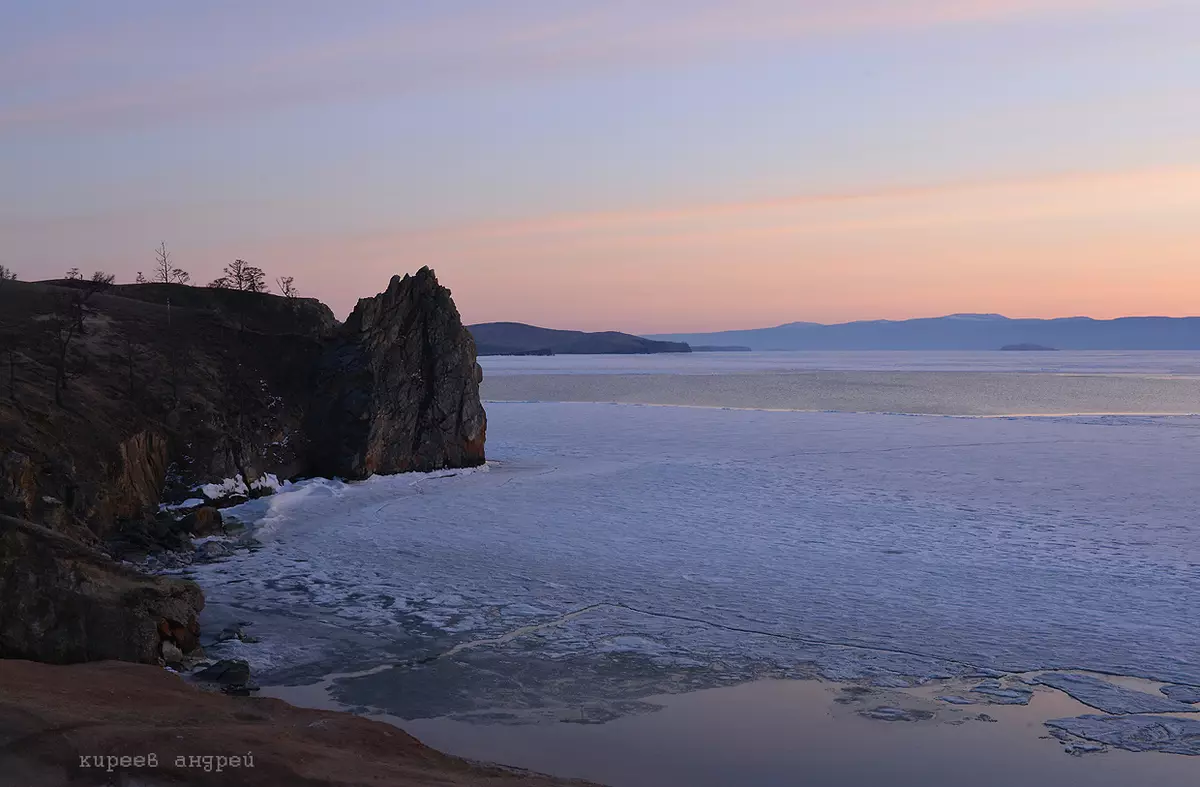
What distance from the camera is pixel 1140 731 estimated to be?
Result: 341 inches

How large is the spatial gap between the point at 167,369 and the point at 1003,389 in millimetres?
62739

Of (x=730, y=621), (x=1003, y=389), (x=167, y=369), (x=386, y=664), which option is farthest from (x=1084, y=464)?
(x=1003, y=389)

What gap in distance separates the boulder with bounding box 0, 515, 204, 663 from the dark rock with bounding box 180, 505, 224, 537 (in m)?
7.60

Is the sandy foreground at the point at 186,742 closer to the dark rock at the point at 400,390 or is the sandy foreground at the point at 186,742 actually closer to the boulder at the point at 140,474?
the boulder at the point at 140,474

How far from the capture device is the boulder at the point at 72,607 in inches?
385

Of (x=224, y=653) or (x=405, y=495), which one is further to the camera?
(x=405, y=495)

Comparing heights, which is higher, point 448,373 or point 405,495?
point 448,373

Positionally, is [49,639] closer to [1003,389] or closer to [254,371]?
[254,371]

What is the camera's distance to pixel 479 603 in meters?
13.4

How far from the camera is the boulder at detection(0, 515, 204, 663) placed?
32.1ft

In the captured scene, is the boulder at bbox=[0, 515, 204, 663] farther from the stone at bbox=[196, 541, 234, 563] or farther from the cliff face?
the stone at bbox=[196, 541, 234, 563]

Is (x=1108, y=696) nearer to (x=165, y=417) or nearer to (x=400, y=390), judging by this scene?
(x=165, y=417)

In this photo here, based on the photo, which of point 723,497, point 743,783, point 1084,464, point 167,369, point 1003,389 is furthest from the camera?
point 1003,389

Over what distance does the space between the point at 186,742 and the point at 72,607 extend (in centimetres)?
420
